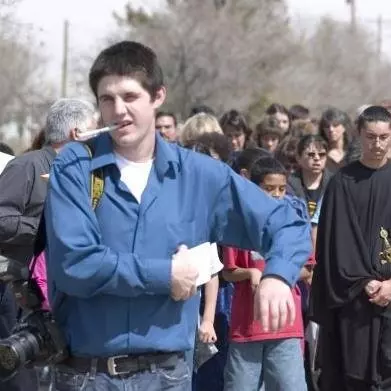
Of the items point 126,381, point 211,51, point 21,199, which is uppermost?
point 211,51

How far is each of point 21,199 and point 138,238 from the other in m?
2.23

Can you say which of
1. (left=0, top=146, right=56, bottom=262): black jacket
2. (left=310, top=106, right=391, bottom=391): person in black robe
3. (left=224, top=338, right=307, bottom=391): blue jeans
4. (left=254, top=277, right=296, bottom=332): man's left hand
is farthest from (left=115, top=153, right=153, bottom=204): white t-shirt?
(left=310, top=106, right=391, bottom=391): person in black robe

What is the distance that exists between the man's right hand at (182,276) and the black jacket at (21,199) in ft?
7.07

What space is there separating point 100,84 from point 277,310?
3.55 feet

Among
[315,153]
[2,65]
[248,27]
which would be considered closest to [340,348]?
[315,153]

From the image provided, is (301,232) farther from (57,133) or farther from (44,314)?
(57,133)

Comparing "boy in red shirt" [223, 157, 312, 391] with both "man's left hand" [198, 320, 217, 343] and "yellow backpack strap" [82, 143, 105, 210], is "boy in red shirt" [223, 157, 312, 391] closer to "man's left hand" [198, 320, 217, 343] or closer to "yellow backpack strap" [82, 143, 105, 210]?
"man's left hand" [198, 320, 217, 343]

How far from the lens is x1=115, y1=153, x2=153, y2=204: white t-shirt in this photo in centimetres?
427

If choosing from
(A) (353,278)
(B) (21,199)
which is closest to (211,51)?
(A) (353,278)

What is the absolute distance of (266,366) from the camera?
23.3ft

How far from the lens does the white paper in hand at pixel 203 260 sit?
4172 mm

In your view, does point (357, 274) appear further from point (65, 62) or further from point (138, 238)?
point (65, 62)

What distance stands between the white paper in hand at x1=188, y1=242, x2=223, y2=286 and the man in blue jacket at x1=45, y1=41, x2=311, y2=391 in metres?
0.03

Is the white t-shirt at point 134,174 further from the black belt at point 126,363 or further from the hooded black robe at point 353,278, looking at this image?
the hooded black robe at point 353,278
